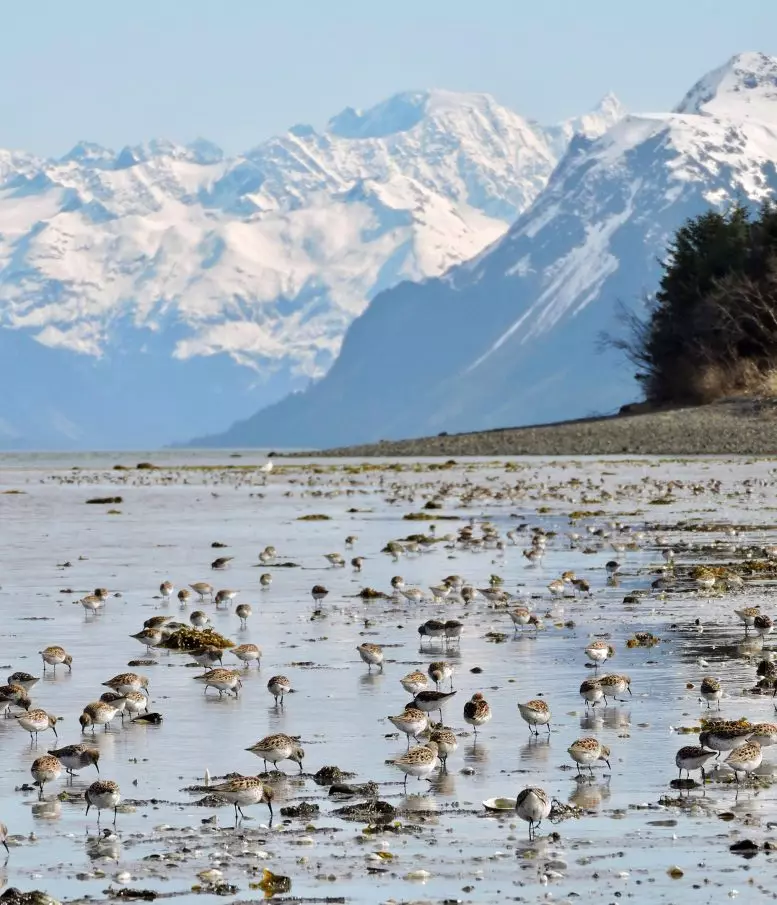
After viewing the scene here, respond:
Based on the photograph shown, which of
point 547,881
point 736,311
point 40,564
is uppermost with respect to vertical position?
point 736,311

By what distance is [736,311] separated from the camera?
12581cm

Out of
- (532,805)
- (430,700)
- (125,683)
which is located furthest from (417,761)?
(125,683)

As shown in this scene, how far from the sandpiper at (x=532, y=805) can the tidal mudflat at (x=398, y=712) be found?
0.66ft

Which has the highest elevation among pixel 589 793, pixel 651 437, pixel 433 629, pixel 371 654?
pixel 651 437

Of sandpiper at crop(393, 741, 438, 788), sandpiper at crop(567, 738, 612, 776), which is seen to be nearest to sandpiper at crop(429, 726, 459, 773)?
sandpiper at crop(393, 741, 438, 788)

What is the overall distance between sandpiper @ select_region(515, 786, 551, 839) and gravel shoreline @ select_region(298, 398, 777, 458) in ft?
295

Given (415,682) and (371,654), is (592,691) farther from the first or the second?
(371,654)

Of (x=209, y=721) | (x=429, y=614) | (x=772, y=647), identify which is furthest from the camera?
(x=429, y=614)

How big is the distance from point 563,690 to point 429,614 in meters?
8.61

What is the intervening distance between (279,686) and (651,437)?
319ft

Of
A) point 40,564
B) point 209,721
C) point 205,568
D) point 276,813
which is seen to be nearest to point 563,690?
point 209,721

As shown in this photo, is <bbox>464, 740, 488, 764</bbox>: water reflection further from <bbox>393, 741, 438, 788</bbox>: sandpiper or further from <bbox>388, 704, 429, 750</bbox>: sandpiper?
<bbox>393, 741, 438, 788</bbox>: sandpiper

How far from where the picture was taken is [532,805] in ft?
46.3

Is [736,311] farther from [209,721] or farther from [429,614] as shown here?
[209,721]
